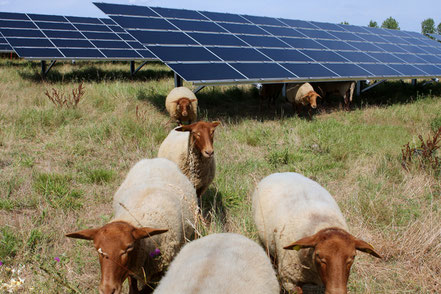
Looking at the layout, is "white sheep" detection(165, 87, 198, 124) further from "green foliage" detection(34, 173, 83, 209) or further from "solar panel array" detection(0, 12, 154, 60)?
"solar panel array" detection(0, 12, 154, 60)

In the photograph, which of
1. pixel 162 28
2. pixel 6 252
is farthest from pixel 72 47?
pixel 6 252

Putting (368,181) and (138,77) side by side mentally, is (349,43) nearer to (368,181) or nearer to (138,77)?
(138,77)

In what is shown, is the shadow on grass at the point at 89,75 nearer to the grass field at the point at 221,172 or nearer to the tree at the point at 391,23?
the grass field at the point at 221,172

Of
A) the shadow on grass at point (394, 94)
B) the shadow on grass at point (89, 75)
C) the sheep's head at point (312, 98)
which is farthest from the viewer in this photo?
the shadow on grass at point (89, 75)

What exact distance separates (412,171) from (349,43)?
31.4 ft

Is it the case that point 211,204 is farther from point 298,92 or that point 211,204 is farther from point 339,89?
point 339,89

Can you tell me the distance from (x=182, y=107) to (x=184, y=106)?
47 mm

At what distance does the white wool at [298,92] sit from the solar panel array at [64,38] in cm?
664

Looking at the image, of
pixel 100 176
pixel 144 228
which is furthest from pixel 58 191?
pixel 144 228

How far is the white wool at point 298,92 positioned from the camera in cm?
921

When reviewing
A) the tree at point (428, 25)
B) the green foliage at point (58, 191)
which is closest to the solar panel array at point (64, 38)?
the green foliage at point (58, 191)

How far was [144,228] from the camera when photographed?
93.6 inches

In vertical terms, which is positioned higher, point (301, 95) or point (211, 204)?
point (301, 95)

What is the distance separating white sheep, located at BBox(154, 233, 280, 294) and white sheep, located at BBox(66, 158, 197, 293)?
35cm
